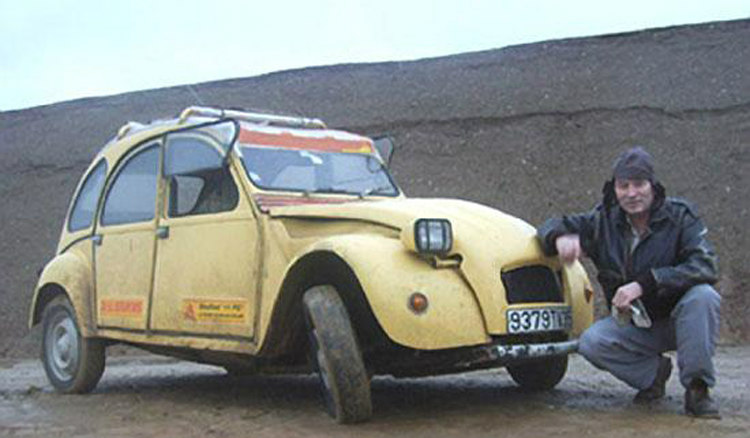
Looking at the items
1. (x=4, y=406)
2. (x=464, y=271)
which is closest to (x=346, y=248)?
(x=464, y=271)

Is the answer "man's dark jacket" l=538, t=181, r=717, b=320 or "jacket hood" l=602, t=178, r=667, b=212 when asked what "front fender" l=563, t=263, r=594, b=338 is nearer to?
"man's dark jacket" l=538, t=181, r=717, b=320

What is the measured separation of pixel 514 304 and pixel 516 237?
1.43 feet

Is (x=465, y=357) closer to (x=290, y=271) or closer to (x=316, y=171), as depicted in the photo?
(x=290, y=271)

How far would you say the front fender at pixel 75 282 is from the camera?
683 cm

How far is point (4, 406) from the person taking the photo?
646 cm

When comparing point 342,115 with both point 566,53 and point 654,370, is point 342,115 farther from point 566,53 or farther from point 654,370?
point 654,370

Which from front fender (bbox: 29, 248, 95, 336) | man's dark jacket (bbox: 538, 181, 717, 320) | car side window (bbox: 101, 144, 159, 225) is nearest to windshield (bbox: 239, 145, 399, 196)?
car side window (bbox: 101, 144, 159, 225)

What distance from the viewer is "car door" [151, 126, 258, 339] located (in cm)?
552

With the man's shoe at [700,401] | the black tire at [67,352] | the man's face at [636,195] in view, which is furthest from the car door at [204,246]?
the man's shoe at [700,401]

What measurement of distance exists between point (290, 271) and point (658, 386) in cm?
220

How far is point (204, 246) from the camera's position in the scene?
586cm

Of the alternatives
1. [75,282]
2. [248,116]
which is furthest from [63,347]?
[248,116]

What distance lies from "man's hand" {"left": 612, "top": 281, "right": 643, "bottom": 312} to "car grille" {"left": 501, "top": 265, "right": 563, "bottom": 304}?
0.41 meters

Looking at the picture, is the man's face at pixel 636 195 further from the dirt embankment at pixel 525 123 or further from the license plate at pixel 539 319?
the dirt embankment at pixel 525 123
